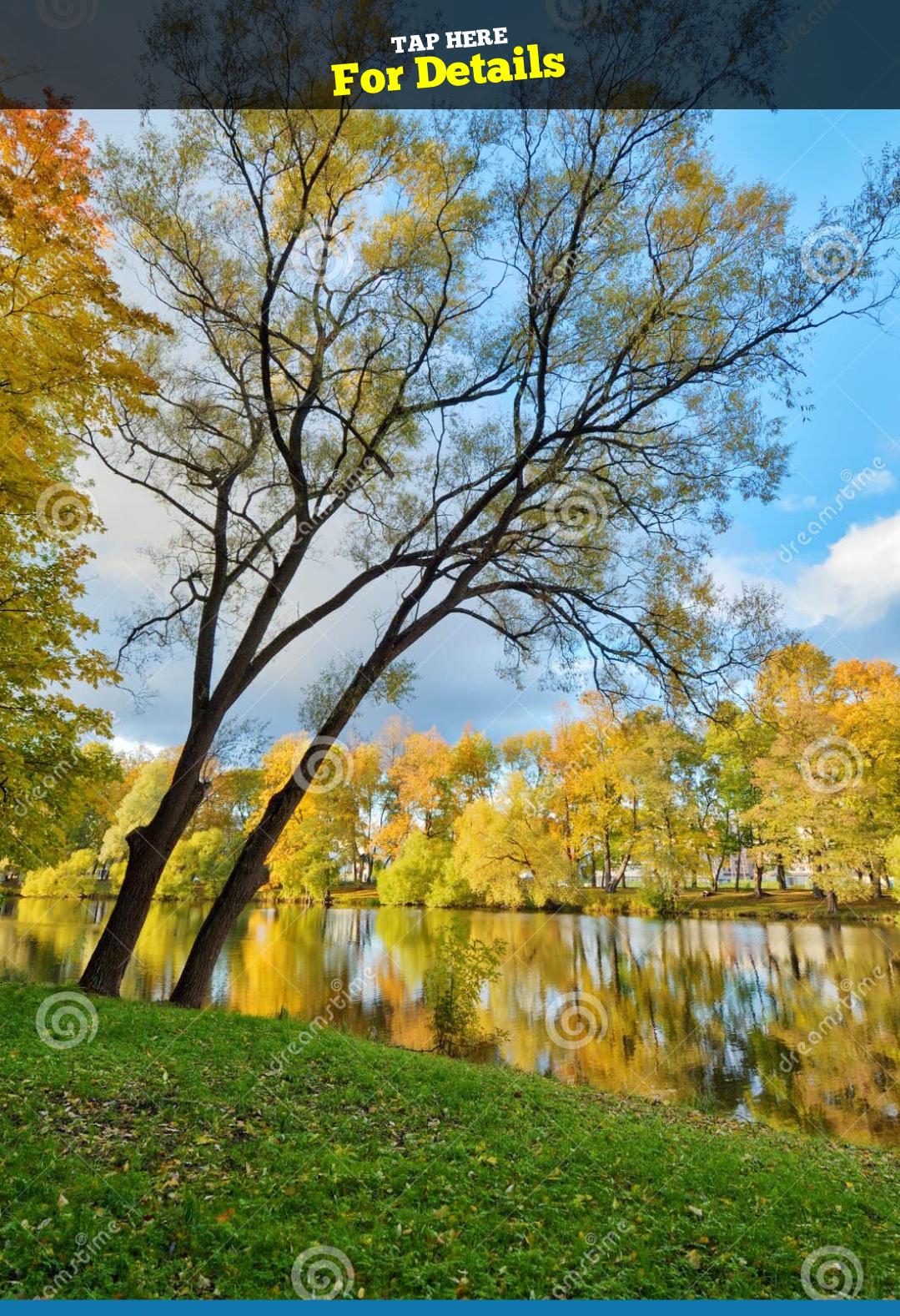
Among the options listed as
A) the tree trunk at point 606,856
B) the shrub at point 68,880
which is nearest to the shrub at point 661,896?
the tree trunk at point 606,856

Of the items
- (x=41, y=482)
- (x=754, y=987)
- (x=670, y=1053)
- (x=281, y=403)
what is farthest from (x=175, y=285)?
(x=754, y=987)

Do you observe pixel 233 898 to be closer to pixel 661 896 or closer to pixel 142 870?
pixel 142 870

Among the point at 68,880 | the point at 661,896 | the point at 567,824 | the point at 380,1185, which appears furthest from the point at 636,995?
the point at 68,880

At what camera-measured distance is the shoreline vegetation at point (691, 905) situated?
24375 mm

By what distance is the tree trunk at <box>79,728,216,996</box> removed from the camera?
831 cm

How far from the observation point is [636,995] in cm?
1441

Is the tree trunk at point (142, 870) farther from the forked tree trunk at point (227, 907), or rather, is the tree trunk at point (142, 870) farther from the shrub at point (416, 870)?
the shrub at point (416, 870)

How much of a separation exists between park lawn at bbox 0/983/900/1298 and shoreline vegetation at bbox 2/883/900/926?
2056 cm

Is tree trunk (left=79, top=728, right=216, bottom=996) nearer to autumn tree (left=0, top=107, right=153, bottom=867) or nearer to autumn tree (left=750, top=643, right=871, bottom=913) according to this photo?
autumn tree (left=0, top=107, right=153, bottom=867)

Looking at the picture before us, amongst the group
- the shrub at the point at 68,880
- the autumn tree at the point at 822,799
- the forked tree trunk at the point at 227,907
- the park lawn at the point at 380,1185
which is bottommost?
the park lawn at the point at 380,1185

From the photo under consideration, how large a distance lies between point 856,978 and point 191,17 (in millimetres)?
20858

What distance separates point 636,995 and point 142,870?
1090 centimetres

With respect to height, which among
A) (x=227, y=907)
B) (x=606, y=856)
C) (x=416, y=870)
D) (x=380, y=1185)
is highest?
(x=606, y=856)

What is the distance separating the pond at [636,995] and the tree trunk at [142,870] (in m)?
4.58
